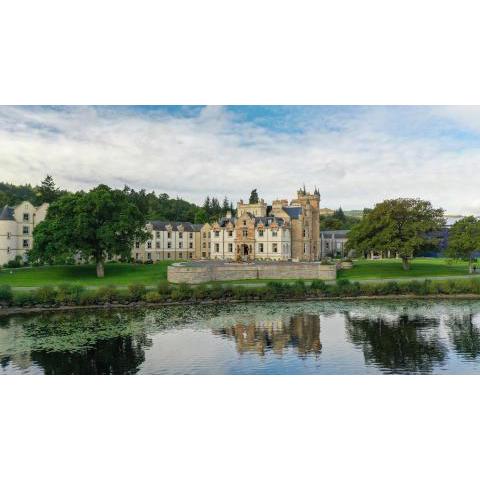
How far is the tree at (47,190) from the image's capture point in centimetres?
2584

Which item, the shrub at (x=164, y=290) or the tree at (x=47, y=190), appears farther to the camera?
the tree at (x=47, y=190)

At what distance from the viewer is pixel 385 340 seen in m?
17.4

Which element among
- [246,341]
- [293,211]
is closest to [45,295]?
[246,341]

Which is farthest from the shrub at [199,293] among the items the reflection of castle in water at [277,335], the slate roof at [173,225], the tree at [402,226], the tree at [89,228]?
the slate roof at [173,225]

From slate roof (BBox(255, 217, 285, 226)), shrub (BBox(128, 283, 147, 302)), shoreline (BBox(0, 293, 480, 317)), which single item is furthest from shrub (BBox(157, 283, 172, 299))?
slate roof (BBox(255, 217, 285, 226))

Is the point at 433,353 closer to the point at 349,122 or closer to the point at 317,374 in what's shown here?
the point at 317,374

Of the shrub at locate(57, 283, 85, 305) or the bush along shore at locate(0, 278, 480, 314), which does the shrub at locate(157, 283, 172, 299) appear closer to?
the bush along shore at locate(0, 278, 480, 314)

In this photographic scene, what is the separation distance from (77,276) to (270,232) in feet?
55.3

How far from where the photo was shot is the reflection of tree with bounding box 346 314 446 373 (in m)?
14.8

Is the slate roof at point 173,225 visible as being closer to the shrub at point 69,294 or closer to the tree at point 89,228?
the tree at point 89,228

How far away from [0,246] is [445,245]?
29.9 meters

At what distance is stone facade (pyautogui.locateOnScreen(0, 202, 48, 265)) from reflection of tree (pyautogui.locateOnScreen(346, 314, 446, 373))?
20.5 meters

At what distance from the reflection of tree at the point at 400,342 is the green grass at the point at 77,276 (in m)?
12.0

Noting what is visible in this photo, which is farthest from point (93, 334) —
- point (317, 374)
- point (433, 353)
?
point (433, 353)
